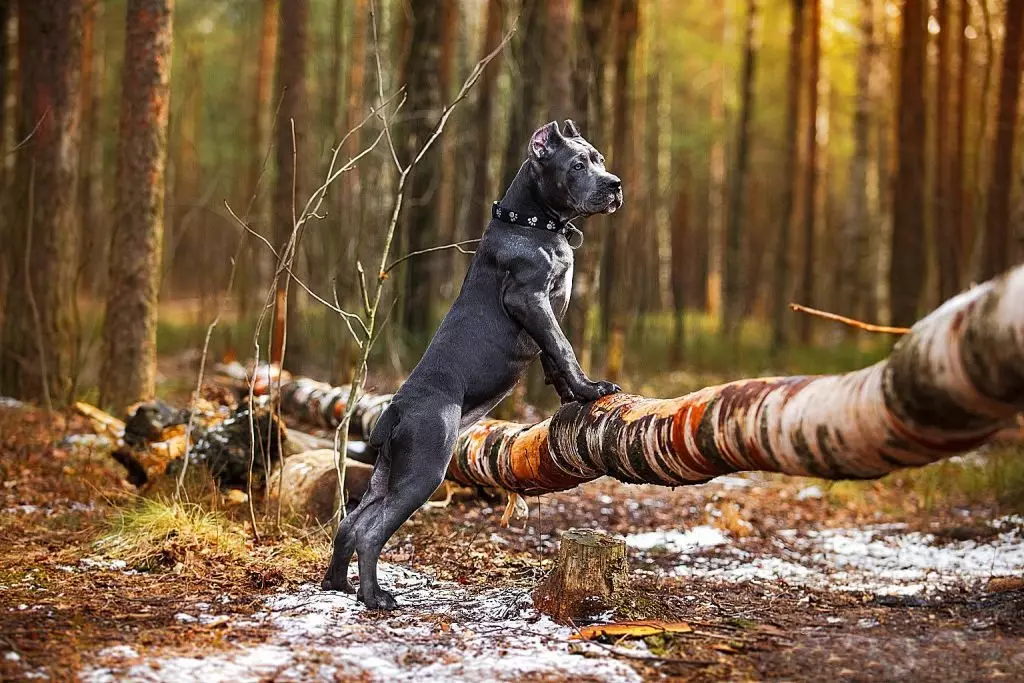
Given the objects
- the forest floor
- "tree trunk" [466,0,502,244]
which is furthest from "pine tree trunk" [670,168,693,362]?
the forest floor

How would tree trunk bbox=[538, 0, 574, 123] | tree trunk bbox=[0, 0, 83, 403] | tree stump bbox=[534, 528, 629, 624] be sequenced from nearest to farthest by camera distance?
1. tree stump bbox=[534, 528, 629, 624]
2. tree trunk bbox=[0, 0, 83, 403]
3. tree trunk bbox=[538, 0, 574, 123]

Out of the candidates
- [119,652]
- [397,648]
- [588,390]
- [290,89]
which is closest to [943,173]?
[290,89]

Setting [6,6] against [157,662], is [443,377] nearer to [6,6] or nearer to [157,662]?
[157,662]

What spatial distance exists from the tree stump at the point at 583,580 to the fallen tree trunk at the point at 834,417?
36 centimetres

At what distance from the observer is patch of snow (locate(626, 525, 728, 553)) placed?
6707 mm

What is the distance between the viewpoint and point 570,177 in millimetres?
5090

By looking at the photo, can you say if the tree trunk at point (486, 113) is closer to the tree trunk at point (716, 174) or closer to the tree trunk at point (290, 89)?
the tree trunk at point (290, 89)

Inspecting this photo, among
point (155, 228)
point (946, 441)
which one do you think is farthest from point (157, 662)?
point (155, 228)

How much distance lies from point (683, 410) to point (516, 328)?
108 centimetres

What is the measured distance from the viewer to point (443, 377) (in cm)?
496

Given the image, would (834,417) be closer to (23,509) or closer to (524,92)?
(23,509)

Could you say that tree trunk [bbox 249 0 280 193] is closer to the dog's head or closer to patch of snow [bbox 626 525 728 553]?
patch of snow [bbox 626 525 728 553]

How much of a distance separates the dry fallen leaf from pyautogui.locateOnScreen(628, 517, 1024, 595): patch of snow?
4.73ft

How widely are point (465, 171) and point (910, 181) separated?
22.9 ft
